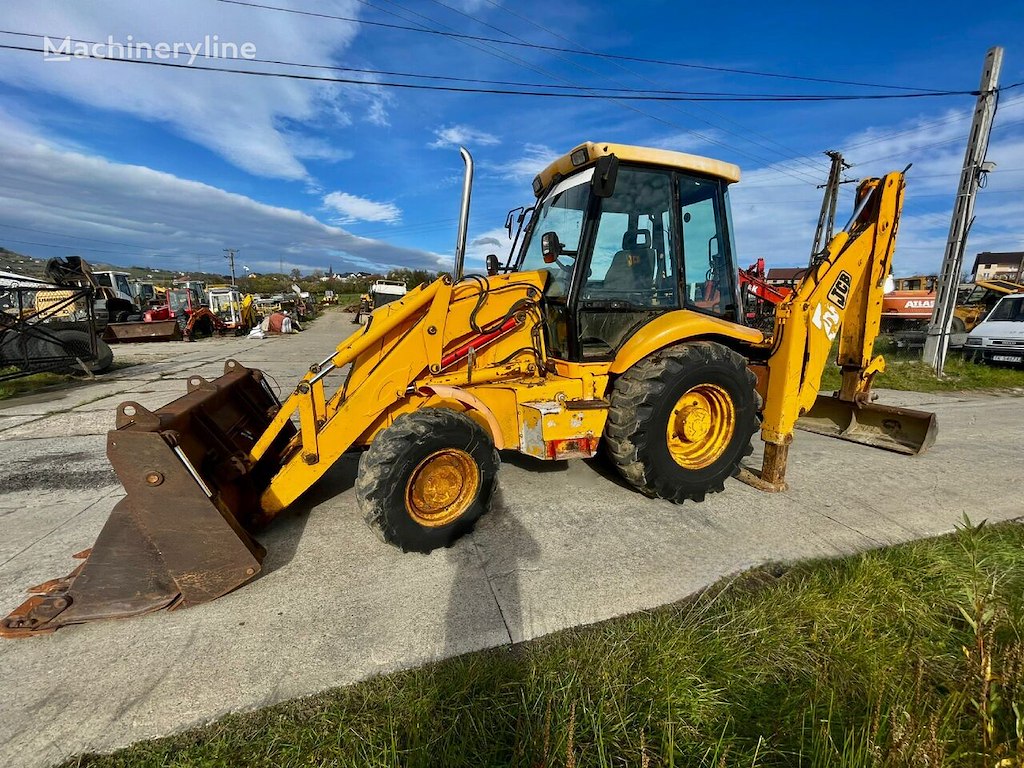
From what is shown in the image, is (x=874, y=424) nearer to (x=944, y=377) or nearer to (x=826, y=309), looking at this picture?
(x=826, y=309)

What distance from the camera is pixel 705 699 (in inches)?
75.1

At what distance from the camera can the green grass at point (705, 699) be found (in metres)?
1.67

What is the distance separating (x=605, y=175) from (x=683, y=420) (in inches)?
72.6

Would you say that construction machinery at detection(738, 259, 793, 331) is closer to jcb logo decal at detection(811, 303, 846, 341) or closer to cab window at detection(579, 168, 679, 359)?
jcb logo decal at detection(811, 303, 846, 341)

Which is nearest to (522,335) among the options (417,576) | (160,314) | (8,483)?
(417,576)

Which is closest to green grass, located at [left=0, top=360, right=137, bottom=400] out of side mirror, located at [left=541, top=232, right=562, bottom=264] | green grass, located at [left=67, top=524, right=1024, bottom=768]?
side mirror, located at [left=541, top=232, right=562, bottom=264]

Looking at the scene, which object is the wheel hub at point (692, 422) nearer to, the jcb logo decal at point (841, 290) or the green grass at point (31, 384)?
the jcb logo decal at point (841, 290)

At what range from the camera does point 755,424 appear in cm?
389

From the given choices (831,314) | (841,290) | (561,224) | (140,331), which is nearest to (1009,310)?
(841,290)

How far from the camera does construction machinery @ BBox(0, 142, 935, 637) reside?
8.31ft

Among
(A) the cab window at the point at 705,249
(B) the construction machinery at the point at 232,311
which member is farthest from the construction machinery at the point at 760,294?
(B) the construction machinery at the point at 232,311

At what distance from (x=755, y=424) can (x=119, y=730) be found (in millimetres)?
4050

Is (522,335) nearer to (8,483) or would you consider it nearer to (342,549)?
(342,549)

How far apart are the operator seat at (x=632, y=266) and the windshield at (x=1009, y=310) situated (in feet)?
42.1
